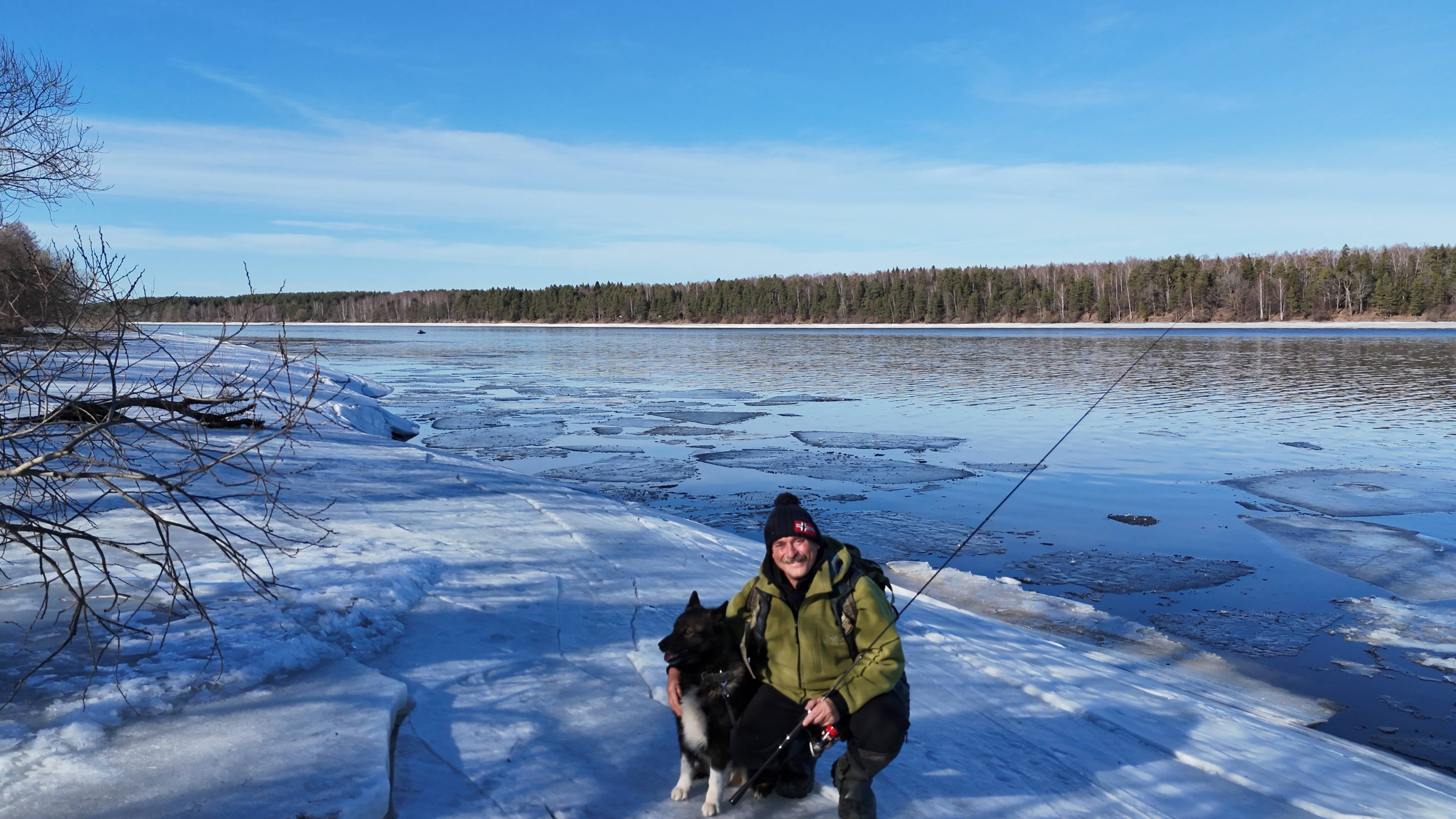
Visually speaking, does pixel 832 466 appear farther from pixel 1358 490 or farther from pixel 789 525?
pixel 789 525

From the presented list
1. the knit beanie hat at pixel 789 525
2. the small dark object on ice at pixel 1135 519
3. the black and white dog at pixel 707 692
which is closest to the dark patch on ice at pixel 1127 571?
the small dark object on ice at pixel 1135 519

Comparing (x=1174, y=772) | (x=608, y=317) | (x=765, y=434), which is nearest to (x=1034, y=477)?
(x=765, y=434)

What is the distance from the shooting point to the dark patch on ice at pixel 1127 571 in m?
7.82

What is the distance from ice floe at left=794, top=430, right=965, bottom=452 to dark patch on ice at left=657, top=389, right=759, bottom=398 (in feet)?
23.7

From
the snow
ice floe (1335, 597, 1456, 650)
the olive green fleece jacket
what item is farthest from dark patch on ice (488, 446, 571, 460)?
the olive green fleece jacket

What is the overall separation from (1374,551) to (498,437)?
44.0ft

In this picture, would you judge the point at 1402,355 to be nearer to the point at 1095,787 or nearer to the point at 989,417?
the point at 989,417

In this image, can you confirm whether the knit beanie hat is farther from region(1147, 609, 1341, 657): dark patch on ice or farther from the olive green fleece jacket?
region(1147, 609, 1341, 657): dark patch on ice

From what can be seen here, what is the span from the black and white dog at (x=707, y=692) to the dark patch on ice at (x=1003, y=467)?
10.4 meters

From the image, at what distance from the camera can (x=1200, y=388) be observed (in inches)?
998

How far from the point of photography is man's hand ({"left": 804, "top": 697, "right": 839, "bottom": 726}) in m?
2.90

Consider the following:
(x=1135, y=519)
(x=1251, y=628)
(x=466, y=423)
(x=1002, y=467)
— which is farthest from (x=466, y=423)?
(x=1251, y=628)

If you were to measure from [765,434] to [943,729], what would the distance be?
13092 millimetres

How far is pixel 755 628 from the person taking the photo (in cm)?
317
